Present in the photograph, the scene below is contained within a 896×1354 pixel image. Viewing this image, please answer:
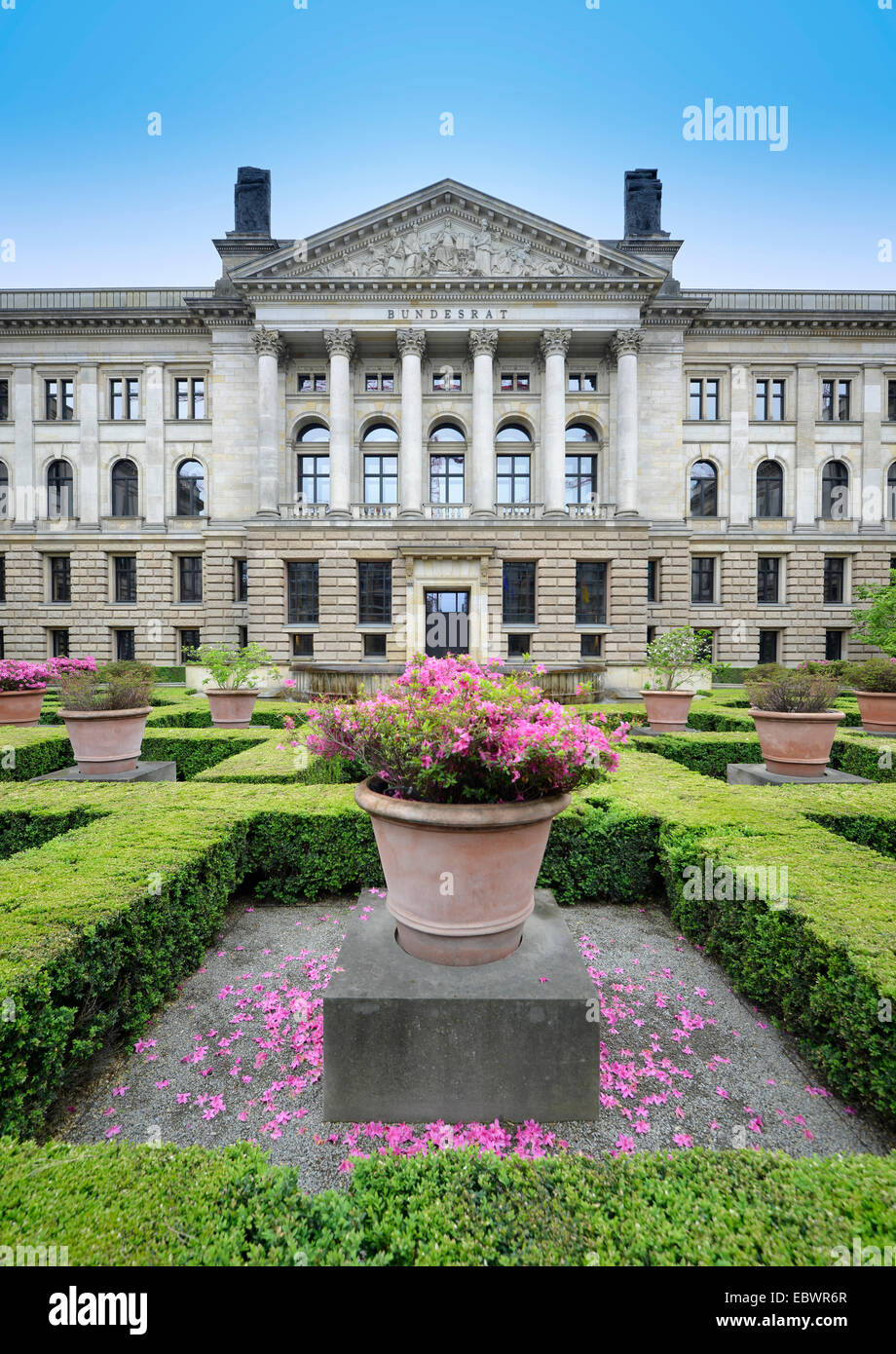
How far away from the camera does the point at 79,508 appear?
27688 mm

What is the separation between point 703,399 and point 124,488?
29.1m

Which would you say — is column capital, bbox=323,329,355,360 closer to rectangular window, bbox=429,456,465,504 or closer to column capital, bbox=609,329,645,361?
rectangular window, bbox=429,456,465,504

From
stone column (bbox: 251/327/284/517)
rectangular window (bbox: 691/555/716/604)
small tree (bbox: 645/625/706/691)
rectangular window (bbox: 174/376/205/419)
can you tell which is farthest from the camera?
rectangular window (bbox: 691/555/716/604)

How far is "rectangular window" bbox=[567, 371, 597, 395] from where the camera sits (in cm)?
2611

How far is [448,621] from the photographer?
82.4 feet

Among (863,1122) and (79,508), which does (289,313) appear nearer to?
(79,508)

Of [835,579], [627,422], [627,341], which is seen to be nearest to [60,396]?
[627,341]

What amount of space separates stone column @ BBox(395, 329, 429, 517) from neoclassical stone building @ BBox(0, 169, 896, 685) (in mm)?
98

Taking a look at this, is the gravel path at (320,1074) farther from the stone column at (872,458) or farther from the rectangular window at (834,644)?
the stone column at (872,458)

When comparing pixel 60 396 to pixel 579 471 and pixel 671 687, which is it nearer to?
pixel 579 471

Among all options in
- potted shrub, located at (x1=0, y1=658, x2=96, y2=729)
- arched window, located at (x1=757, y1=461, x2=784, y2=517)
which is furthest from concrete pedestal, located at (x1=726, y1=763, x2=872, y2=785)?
arched window, located at (x1=757, y1=461, x2=784, y2=517)

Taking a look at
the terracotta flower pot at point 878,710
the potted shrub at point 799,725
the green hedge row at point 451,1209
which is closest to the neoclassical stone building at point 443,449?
the terracotta flower pot at point 878,710

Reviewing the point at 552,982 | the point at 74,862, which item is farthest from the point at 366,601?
the point at 552,982

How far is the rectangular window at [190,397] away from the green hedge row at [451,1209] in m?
31.2
